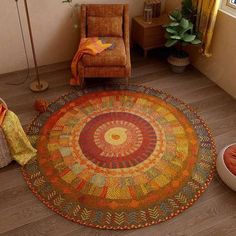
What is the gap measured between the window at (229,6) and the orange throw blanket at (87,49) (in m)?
1.40

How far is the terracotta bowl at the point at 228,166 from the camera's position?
2.68 meters

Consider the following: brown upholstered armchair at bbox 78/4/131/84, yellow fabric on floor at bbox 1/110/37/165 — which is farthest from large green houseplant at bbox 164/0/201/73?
yellow fabric on floor at bbox 1/110/37/165

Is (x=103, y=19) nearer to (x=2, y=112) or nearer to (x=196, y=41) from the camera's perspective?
(x=196, y=41)

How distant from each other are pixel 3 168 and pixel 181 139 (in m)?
1.78

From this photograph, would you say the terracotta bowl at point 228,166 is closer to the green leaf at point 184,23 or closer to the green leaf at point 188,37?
the green leaf at point 188,37

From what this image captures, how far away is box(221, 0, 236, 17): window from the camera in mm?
3554

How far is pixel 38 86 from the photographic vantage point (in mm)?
3908

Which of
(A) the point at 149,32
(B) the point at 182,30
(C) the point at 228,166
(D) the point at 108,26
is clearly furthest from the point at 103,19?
(C) the point at 228,166

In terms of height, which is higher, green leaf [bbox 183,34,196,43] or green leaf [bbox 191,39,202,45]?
green leaf [bbox 183,34,196,43]

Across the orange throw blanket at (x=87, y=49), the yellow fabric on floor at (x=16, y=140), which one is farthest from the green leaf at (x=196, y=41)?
the yellow fabric on floor at (x=16, y=140)

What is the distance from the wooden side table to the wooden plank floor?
2.36 feet

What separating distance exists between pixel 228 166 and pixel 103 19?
2.35 metres

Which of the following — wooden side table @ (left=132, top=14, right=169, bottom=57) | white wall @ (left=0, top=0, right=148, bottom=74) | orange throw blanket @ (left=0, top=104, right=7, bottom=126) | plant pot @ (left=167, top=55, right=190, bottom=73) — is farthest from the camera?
wooden side table @ (left=132, top=14, right=169, bottom=57)

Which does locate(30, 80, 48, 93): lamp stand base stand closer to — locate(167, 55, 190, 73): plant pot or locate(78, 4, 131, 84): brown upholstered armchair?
locate(78, 4, 131, 84): brown upholstered armchair
